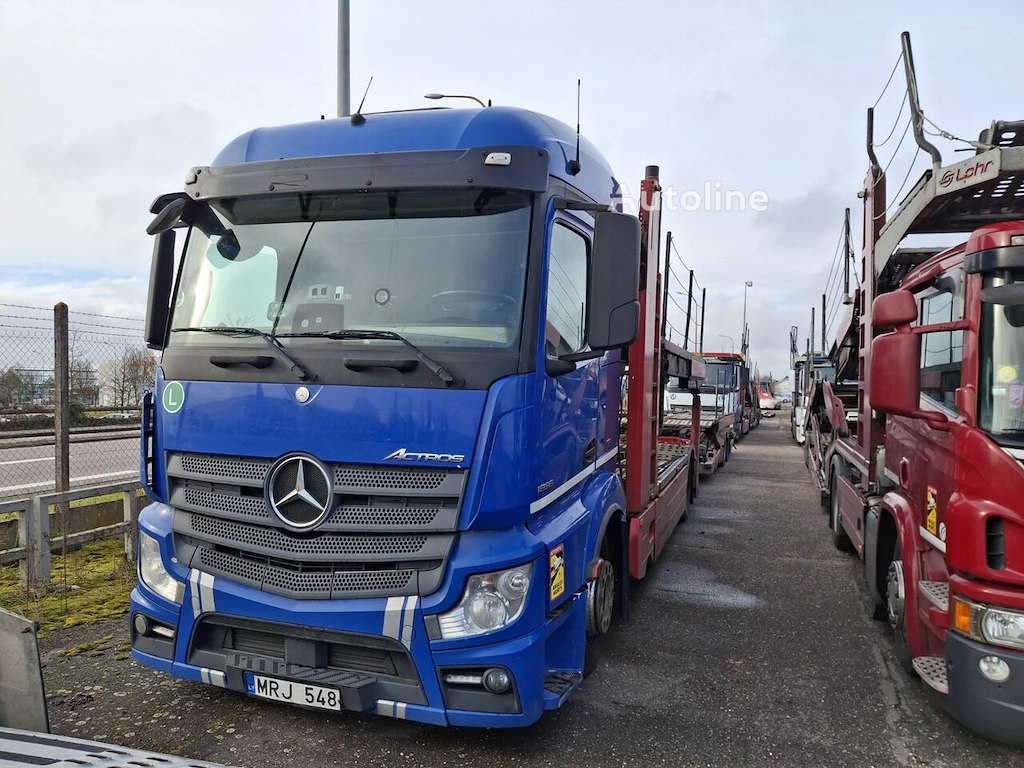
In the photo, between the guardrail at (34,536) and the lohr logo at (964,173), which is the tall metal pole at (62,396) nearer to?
the guardrail at (34,536)

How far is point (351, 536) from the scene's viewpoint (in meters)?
3.00

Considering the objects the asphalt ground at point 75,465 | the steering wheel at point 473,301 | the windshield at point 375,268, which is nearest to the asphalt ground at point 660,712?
the windshield at point 375,268

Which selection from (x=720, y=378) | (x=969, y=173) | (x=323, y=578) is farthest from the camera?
(x=720, y=378)

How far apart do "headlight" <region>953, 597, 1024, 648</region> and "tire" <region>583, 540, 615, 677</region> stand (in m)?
1.66

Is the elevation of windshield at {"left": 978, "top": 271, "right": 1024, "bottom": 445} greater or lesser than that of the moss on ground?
greater

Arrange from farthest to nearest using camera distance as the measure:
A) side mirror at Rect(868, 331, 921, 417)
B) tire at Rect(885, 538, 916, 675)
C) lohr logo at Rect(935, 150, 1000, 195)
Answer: tire at Rect(885, 538, 916, 675) → lohr logo at Rect(935, 150, 1000, 195) → side mirror at Rect(868, 331, 921, 417)

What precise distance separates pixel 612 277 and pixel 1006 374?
1.80 meters

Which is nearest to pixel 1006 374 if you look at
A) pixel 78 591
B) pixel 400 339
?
pixel 400 339

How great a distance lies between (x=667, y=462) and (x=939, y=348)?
477 cm

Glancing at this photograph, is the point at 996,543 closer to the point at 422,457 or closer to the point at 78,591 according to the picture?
the point at 422,457

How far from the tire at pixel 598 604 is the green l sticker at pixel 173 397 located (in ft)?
7.28

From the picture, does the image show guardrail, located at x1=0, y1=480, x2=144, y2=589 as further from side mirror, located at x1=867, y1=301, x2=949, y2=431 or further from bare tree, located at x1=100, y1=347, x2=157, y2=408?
side mirror, located at x1=867, y1=301, x2=949, y2=431

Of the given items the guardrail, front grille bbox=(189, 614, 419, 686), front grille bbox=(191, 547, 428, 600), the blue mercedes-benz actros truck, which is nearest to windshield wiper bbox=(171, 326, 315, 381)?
the blue mercedes-benz actros truck

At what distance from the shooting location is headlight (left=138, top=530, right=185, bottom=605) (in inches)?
130
